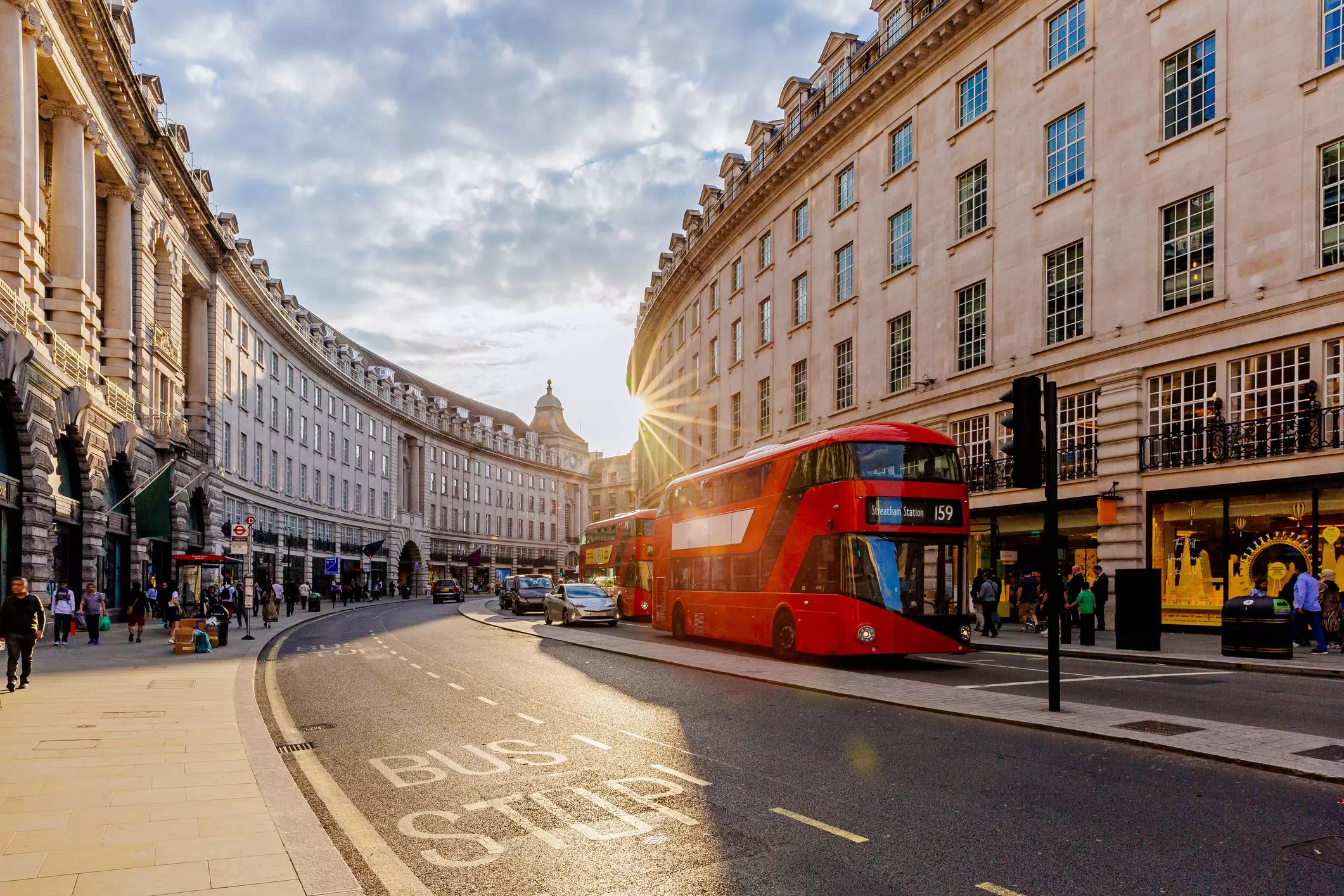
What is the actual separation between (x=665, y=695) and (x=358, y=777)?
5.87 meters

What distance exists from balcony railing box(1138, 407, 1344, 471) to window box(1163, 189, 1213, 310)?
10.5ft

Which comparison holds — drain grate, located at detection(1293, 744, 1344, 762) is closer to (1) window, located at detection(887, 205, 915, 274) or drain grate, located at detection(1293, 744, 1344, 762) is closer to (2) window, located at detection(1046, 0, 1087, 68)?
(2) window, located at detection(1046, 0, 1087, 68)

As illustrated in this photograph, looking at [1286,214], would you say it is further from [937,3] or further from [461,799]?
[461,799]

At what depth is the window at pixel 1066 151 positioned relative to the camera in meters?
27.9

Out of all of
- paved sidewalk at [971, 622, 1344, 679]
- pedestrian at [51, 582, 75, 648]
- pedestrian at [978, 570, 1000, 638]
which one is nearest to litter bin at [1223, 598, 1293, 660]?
paved sidewalk at [971, 622, 1344, 679]

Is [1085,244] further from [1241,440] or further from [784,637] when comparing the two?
[784,637]

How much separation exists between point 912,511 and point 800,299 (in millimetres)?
26505

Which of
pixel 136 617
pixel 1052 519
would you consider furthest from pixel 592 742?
pixel 136 617

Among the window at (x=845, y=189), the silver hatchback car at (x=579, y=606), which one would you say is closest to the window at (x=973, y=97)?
the window at (x=845, y=189)

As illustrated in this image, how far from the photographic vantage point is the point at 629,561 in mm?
36938

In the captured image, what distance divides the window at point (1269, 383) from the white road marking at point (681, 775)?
19407mm

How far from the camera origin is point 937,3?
107ft

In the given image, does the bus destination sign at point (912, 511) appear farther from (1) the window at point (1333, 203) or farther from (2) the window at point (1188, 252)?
(2) the window at point (1188, 252)

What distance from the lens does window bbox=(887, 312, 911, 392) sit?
3459 centimetres
